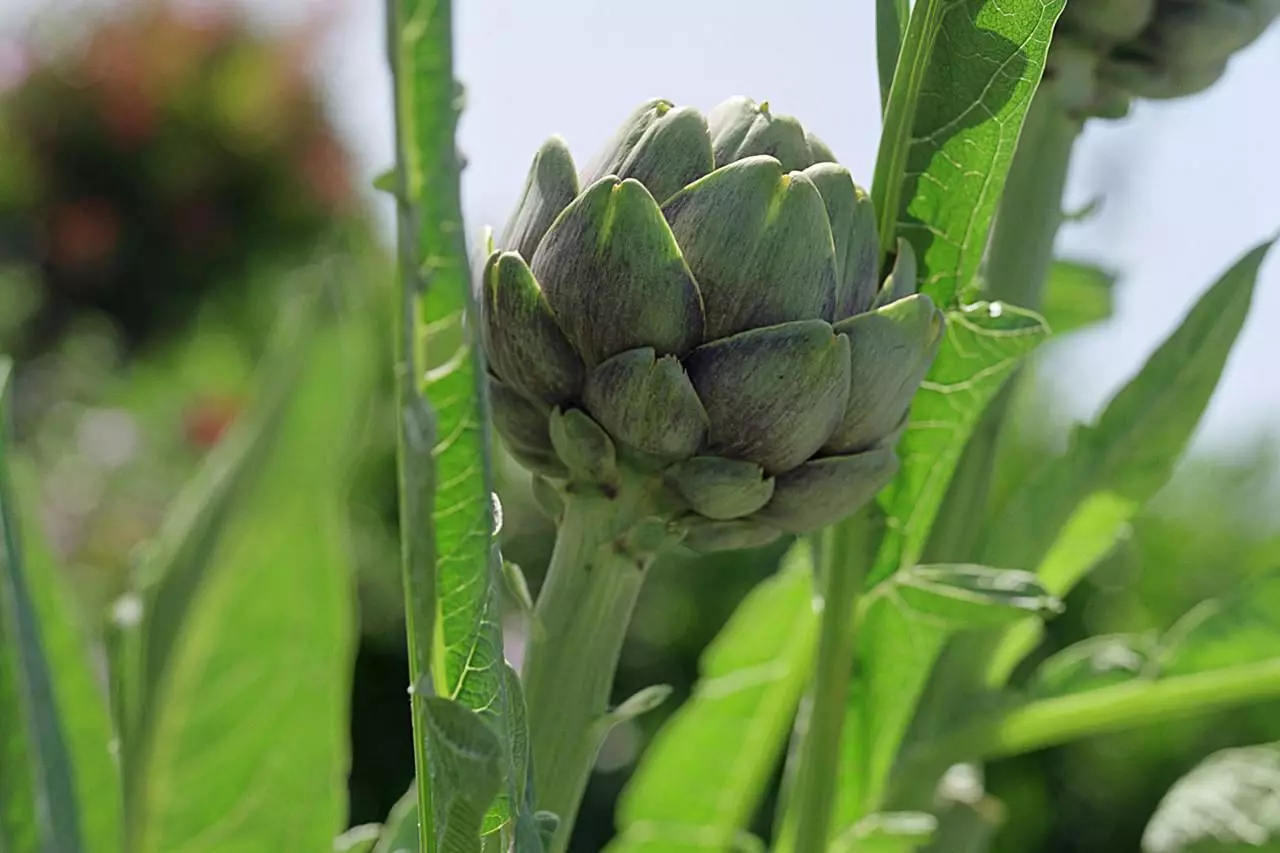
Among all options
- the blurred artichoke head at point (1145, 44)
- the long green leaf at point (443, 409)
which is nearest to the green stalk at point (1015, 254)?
the blurred artichoke head at point (1145, 44)

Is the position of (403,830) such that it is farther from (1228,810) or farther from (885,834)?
(1228,810)

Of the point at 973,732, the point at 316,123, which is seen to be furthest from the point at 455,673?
the point at 316,123

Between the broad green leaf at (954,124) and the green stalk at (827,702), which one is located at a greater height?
the broad green leaf at (954,124)

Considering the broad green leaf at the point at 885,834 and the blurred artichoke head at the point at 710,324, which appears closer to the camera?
the blurred artichoke head at the point at 710,324

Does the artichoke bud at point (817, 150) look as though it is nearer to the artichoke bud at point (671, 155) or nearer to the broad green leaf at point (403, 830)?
the artichoke bud at point (671, 155)

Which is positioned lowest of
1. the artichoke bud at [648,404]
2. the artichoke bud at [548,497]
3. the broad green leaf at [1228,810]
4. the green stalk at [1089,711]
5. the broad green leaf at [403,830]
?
the broad green leaf at [1228,810]

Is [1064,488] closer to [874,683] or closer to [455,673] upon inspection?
[874,683]

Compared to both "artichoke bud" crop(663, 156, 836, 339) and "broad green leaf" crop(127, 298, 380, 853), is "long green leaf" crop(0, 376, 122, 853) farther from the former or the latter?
"artichoke bud" crop(663, 156, 836, 339)

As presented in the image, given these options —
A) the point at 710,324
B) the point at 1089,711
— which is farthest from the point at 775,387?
the point at 1089,711

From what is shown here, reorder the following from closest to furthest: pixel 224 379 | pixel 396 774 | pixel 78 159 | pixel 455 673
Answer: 1. pixel 455 673
2. pixel 396 774
3. pixel 224 379
4. pixel 78 159
